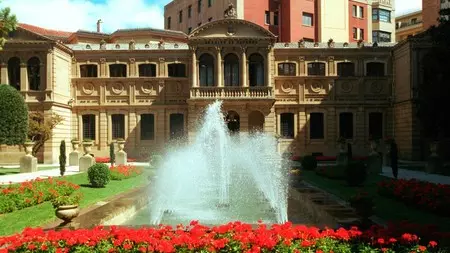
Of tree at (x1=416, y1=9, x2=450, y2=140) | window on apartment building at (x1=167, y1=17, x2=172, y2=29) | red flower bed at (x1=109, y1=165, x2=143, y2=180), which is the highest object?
window on apartment building at (x1=167, y1=17, x2=172, y2=29)

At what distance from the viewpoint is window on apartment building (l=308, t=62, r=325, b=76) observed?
4659cm

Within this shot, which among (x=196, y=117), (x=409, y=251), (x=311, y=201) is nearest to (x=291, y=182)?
(x=311, y=201)

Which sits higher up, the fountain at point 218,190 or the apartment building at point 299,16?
the apartment building at point 299,16

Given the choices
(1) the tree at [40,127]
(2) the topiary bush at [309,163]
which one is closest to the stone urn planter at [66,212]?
(2) the topiary bush at [309,163]

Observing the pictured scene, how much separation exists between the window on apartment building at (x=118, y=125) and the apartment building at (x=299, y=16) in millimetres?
20619

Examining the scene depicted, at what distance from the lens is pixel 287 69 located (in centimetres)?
4656

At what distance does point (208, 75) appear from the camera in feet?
145

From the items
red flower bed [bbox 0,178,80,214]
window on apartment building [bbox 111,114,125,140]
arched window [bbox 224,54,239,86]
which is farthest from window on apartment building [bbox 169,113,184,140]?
red flower bed [bbox 0,178,80,214]

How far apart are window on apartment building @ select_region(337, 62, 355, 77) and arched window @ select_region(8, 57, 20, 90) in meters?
31.1

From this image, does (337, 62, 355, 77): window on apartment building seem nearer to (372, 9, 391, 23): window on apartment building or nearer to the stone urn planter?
(372, 9, 391, 23): window on apartment building

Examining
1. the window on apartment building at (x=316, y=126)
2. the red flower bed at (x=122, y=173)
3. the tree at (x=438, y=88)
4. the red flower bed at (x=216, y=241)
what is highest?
the tree at (x=438, y=88)

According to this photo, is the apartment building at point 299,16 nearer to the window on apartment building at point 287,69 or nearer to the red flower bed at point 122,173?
the window on apartment building at point 287,69

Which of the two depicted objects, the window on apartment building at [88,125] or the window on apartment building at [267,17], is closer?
the window on apartment building at [88,125]

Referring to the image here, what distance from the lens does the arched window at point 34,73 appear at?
41.9 m
